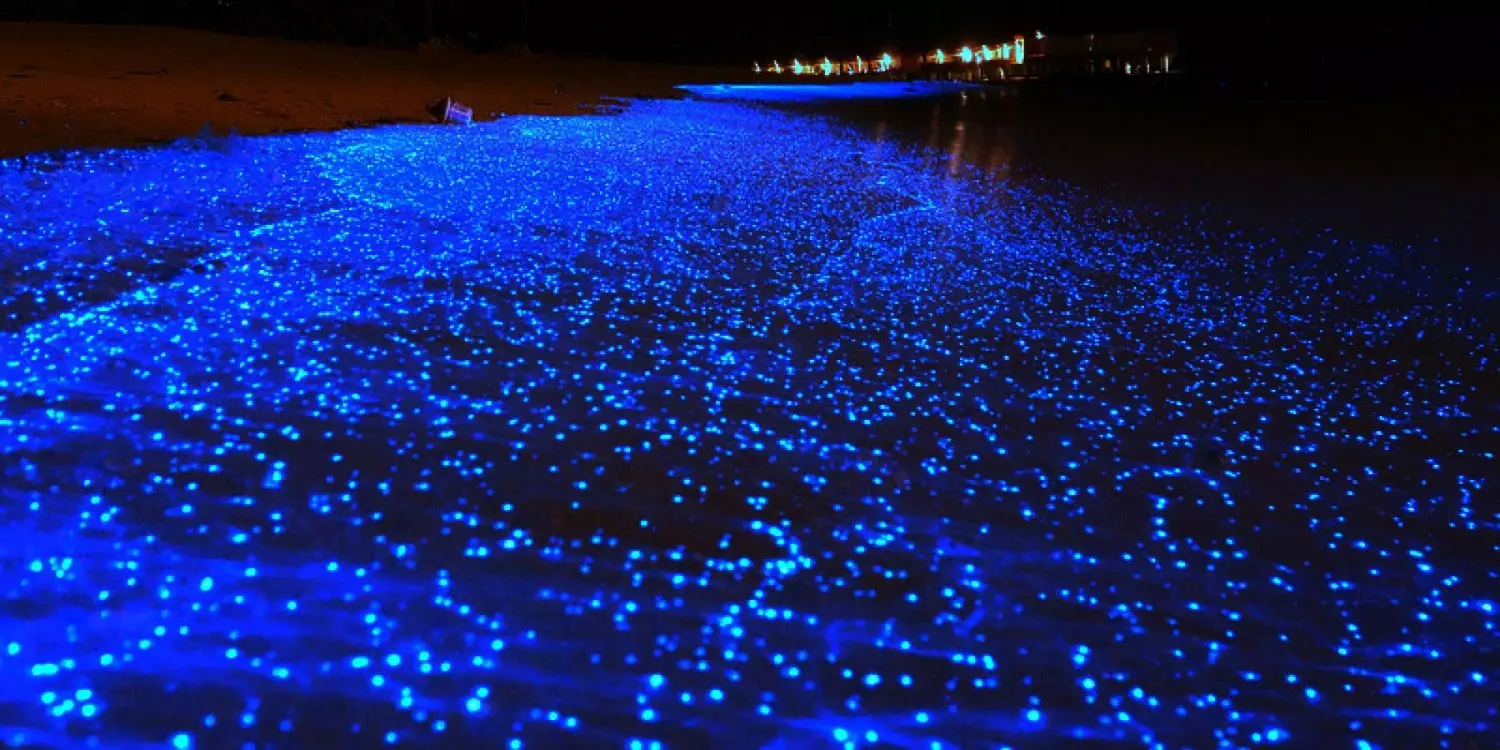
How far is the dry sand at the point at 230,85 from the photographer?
4508 mm

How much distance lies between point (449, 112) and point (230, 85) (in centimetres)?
223

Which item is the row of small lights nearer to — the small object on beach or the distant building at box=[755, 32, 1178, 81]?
the distant building at box=[755, 32, 1178, 81]

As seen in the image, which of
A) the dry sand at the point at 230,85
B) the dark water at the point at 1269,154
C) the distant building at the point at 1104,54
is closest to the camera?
the dark water at the point at 1269,154

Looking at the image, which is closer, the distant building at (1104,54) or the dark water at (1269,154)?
the dark water at (1269,154)

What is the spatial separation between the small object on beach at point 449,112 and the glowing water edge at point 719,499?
140 inches

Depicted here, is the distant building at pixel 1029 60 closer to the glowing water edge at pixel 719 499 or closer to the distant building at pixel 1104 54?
the distant building at pixel 1104 54

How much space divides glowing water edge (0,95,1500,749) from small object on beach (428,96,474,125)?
3.56 metres

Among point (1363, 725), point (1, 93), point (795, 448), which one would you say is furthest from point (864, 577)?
point (1, 93)

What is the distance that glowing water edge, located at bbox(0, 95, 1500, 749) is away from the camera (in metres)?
0.87

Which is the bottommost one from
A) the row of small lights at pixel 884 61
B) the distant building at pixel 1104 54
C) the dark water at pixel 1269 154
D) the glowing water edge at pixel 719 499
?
the glowing water edge at pixel 719 499

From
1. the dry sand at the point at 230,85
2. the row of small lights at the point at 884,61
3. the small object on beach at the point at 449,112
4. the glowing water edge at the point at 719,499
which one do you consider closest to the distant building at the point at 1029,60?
the row of small lights at the point at 884,61

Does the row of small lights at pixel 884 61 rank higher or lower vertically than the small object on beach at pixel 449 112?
higher

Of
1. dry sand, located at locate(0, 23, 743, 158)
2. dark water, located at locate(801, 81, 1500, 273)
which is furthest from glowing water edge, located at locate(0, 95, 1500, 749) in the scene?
dry sand, located at locate(0, 23, 743, 158)

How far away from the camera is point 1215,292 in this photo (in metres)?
2.35
